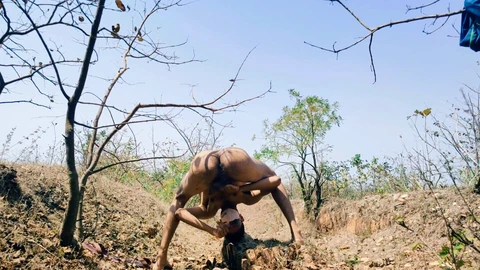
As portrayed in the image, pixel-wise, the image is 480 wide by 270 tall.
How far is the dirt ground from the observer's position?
3775 millimetres

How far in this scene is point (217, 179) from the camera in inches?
182

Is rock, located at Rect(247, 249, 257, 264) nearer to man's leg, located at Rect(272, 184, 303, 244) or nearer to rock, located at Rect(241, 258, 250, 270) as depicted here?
rock, located at Rect(241, 258, 250, 270)

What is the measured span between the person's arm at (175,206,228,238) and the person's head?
0.64 feet

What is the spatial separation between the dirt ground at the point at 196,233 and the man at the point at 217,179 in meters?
0.35

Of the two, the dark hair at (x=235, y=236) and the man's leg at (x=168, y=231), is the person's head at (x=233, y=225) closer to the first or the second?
the dark hair at (x=235, y=236)

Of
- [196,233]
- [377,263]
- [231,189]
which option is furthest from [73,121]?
[196,233]

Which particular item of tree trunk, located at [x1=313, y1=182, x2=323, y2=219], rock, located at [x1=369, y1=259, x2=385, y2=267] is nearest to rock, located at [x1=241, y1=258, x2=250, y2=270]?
→ rock, located at [x1=369, y1=259, x2=385, y2=267]

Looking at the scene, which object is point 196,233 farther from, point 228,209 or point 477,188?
point 477,188

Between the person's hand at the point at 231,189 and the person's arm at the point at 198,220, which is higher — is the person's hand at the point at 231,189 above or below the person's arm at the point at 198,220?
above

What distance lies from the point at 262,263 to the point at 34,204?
296 cm

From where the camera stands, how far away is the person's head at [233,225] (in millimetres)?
4605

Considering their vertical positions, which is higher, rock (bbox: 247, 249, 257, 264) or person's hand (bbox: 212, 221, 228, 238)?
person's hand (bbox: 212, 221, 228, 238)

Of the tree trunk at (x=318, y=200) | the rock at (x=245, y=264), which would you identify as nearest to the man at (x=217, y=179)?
the rock at (x=245, y=264)

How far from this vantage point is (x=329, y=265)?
3.65 meters
